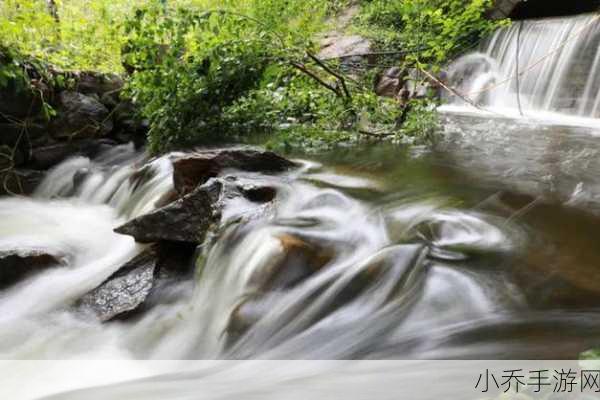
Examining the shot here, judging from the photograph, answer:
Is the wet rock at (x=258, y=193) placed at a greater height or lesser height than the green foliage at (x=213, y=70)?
lesser

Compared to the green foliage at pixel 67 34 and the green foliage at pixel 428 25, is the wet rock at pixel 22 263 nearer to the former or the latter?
the green foliage at pixel 67 34

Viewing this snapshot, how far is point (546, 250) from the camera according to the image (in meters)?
2.65

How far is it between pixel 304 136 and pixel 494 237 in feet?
10.5

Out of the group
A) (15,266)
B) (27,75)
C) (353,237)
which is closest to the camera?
(353,237)

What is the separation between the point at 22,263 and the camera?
366 cm

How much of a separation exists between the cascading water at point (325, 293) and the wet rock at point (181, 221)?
106mm

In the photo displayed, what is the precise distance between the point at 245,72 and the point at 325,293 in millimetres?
3871

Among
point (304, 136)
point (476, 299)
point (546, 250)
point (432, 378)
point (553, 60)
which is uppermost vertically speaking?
point (553, 60)

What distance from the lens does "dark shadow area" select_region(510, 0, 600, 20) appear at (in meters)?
9.46

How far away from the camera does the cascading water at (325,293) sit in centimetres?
227

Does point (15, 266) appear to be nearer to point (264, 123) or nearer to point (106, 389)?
point (106, 389)

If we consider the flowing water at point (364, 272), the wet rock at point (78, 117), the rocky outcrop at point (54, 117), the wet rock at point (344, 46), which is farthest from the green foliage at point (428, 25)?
the wet rock at point (78, 117)

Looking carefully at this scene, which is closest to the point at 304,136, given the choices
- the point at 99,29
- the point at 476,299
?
the point at 476,299

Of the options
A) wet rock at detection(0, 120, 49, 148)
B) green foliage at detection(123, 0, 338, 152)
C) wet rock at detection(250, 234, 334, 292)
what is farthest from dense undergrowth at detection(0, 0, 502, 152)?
wet rock at detection(250, 234, 334, 292)
